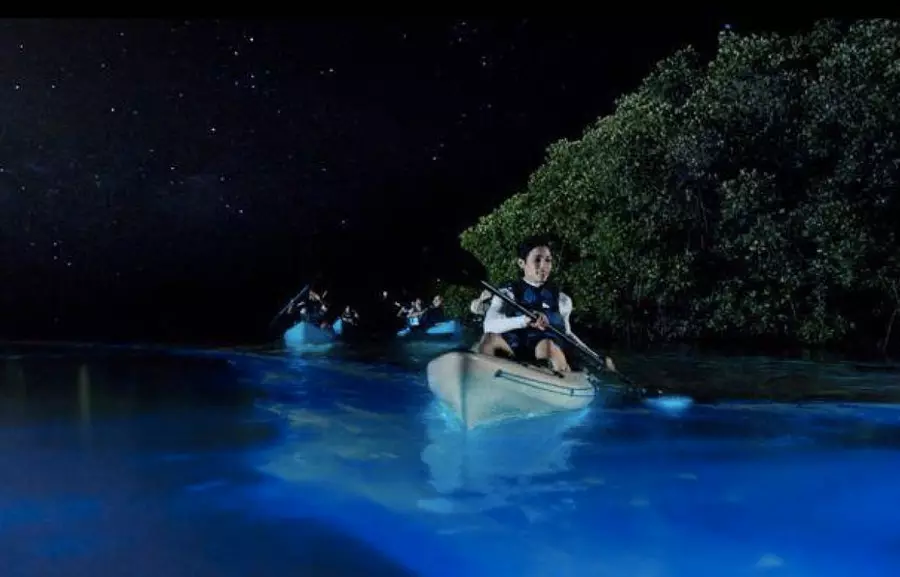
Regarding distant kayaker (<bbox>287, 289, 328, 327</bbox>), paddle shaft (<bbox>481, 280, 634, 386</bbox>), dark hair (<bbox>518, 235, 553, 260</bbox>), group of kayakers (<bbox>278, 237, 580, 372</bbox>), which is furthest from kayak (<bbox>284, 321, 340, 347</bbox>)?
dark hair (<bbox>518, 235, 553, 260</bbox>)

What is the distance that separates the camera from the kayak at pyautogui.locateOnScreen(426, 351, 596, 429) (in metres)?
8.05

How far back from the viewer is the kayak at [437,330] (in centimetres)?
3075

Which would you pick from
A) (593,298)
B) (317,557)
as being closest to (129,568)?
(317,557)

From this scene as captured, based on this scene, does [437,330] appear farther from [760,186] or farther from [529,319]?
[529,319]

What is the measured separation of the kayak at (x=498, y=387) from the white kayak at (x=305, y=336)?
18687 mm

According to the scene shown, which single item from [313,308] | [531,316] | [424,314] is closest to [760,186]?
[531,316]

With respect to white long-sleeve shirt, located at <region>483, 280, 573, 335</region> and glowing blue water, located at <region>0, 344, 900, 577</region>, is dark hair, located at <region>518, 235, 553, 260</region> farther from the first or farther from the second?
glowing blue water, located at <region>0, 344, 900, 577</region>

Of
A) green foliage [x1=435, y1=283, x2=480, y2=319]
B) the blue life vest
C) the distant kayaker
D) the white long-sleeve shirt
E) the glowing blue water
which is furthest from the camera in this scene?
the distant kayaker

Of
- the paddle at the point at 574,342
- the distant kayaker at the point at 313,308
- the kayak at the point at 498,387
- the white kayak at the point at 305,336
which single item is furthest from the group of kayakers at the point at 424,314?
the kayak at the point at 498,387

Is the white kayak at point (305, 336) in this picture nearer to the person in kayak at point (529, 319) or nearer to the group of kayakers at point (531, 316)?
the group of kayakers at point (531, 316)

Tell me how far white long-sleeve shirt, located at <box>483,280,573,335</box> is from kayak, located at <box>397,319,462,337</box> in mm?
20877

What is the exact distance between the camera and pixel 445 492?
21.6ft

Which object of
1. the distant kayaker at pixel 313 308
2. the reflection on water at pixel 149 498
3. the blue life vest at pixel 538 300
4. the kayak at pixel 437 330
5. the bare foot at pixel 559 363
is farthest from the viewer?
the kayak at pixel 437 330

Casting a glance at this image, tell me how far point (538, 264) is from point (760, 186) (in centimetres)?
744
